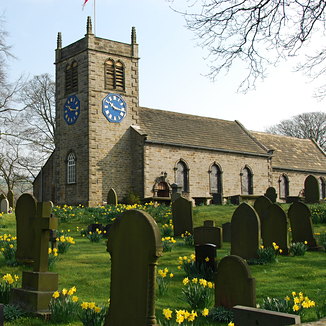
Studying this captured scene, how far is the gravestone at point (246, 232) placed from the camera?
31.2 ft

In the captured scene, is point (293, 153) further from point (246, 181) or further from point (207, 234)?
point (207, 234)

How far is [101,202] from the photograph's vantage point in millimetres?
29156

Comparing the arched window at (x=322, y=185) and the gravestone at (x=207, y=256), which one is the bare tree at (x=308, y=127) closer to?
the arched window at (x=322, y=185)

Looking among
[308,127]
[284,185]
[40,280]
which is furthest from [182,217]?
[308,127]

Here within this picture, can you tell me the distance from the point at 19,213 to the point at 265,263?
488 centimetres

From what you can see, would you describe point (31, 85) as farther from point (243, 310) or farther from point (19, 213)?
point (243, 310)

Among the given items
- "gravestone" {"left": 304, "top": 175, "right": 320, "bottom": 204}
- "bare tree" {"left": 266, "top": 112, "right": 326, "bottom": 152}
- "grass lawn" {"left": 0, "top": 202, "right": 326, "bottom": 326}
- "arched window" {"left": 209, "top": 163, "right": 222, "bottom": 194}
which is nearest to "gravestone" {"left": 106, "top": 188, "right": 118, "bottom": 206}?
"gravestone" {"left": 304, "top": 175, "right": 320, "bottom": 204}

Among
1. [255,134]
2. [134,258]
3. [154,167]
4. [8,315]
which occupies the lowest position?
[8,315]

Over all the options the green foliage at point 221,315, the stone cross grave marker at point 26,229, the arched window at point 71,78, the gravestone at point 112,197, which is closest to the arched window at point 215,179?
the arched window at point 71,78

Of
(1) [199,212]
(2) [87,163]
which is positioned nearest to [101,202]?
(2) [87,163]

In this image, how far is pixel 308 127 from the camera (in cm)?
5716

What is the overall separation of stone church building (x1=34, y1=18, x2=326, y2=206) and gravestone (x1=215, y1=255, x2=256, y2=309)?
66.2 ft

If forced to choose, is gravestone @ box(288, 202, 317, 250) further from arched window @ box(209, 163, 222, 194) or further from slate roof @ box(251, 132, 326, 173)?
slate roof @ box(251, 132, 326, 173)

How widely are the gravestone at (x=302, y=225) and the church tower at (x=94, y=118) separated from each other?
18462 millimetres
